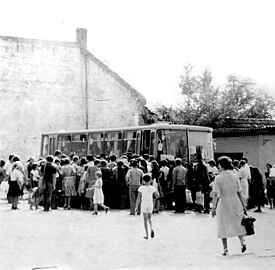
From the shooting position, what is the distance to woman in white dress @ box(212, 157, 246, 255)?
391 inches

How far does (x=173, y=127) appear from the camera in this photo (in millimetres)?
21422

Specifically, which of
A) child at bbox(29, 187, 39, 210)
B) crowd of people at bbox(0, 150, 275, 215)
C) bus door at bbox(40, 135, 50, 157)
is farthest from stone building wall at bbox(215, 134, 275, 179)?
child at bbox(29, 187, 39, 210)

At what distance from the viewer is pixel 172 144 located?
69.5ft

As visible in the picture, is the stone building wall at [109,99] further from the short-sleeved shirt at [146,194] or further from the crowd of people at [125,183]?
the short-sleeved shirt at [146,194]

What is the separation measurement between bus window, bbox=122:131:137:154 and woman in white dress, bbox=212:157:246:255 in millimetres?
12104

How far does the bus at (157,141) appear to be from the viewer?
21.0 meters

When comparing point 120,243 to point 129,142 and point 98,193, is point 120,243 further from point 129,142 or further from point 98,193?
point 129,142

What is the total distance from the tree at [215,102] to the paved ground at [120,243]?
1923 centimetres

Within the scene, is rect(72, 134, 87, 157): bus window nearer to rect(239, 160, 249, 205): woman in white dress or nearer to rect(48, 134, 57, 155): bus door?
rect(48, 134, 57, 155): bus door

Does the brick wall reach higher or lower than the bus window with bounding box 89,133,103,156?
higher

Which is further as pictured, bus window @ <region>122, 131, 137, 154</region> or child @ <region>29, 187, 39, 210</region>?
bus window @ <region>122, 131, 137, 154</region>

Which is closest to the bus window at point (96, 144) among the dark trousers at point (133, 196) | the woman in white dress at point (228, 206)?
the dark trousers at point (133, 196)

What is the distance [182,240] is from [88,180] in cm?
631

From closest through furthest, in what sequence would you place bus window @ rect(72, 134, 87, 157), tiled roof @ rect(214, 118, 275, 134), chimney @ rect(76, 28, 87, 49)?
bus window @ rect(72, 134, 87, 157) < tiled roof @ rect(214, 118, 275, 134) < chimney @ rect(76, 28, 87, 49)
